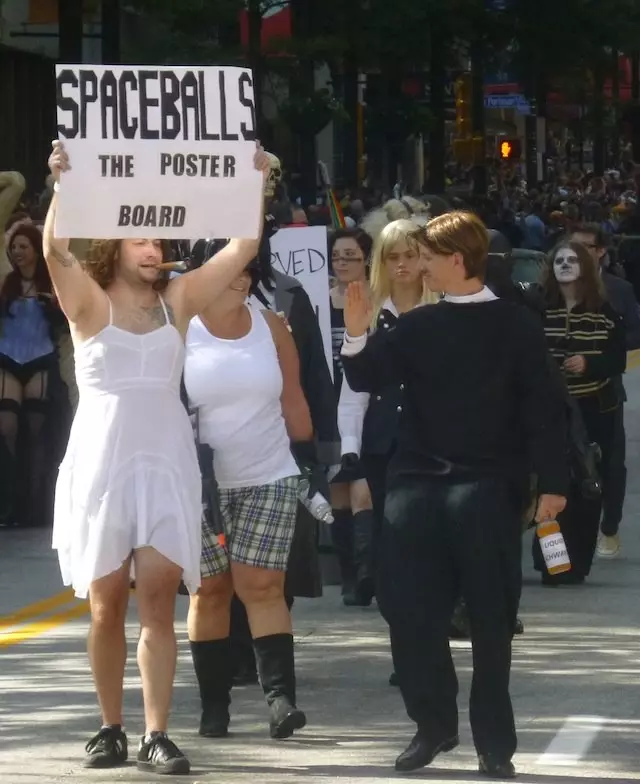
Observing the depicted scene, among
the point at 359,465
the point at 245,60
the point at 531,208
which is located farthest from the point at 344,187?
the point at 359,465

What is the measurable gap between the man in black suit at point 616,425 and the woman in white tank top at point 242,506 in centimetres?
470

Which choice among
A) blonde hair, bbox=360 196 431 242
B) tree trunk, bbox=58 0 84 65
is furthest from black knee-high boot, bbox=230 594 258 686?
tree trunk, bbox=58 0 84 65

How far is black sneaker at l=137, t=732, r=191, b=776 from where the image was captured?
6520 mm

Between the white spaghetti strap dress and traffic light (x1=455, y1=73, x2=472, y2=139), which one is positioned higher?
traffic light (x1=455, y1=73, x2=472, y2=139)

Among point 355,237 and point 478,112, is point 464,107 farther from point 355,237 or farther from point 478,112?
point 355,237

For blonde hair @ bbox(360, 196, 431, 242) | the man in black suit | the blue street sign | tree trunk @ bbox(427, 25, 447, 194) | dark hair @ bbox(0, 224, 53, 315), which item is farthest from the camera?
the blue street sign

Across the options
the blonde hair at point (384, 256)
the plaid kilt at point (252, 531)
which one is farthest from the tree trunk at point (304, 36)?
the plaid kilt at point (252, 531)

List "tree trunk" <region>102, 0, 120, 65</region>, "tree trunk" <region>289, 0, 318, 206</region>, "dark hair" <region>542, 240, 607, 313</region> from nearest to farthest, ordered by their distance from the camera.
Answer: "dark hair" <region>542, 240, 607, 313</region> → "tree trunk" <region>102, 0, 120, 65</region> → "tree trunk" <region>289, 0, 318, 206</region>

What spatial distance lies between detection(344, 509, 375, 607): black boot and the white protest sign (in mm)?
3264

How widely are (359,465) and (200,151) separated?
2.76 meters

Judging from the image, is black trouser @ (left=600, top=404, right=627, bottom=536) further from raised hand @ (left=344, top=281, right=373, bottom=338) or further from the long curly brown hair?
the long curly brown hair

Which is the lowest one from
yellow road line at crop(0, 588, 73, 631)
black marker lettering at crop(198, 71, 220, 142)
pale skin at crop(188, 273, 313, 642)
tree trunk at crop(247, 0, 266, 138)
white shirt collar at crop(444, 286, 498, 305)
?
yellow road line at crop(0, 588, 73, 631)

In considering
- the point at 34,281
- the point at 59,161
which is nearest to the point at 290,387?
the point at 59,161

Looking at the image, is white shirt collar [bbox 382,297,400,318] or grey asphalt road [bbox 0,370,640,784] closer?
grey asphalt road [bbox 0,370,640,784]
